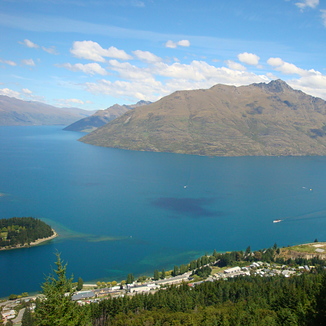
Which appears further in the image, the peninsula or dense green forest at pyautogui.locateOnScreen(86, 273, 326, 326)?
the peninsula

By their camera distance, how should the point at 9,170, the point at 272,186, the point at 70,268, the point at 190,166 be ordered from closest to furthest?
1. the point at 70,268
2. the point at 272,186
3. the point at 9,170
4. the point at 190,166

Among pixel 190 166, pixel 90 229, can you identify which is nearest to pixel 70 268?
pixel 90 229

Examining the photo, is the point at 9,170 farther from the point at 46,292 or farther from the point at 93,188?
the point at 46,292

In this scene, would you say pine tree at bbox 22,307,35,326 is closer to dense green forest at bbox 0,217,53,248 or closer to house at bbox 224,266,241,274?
dense green forest at bbox 0,217,53,248

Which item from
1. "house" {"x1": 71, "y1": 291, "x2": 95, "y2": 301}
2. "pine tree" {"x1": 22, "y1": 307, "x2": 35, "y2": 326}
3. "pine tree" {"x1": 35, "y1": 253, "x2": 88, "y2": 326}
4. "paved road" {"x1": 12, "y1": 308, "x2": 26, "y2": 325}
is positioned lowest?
"paved road" {"x1": 12, "y1": 308, "x2": 26, "y2": 325}

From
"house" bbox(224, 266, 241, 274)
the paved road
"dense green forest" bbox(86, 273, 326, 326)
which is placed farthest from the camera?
Answer: "house" bbox(224, 266, 241, 274)

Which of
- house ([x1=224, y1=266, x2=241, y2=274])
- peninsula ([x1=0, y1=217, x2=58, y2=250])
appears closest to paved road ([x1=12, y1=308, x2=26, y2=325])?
peninsula ([x1=0, y1=217, x2=58, y2=250])
